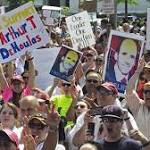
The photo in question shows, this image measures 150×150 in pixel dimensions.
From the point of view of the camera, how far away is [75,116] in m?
7.01

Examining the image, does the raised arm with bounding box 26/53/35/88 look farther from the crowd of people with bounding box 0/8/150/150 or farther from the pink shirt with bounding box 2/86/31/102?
the pink shirt with bounding box 2/86/31/102

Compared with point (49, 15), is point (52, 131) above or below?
above

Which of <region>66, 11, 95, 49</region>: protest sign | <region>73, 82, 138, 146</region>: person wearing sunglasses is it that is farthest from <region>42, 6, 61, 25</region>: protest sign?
<region>73, 82, 138, 146</region>: person wearing sunglasses

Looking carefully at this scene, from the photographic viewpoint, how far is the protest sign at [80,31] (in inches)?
475

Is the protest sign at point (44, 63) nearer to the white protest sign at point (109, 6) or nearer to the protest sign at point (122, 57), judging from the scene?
the protest sign at point (122, 57)

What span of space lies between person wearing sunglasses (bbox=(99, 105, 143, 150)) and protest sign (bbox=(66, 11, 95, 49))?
6.53 m

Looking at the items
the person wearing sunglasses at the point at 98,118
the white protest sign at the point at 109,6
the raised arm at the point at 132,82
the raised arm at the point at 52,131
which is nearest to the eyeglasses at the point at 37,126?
the raised arm at the point at 52,131

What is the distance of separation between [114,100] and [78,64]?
2457mm

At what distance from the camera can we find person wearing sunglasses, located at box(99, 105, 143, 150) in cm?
520

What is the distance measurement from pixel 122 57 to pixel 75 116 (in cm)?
134

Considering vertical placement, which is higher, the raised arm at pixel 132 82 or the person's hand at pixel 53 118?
the person's hand at pixel 53 118

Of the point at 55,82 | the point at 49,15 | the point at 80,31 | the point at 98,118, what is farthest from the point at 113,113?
the point at 49,15

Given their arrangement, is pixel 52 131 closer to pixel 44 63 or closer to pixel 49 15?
pixel 44 63

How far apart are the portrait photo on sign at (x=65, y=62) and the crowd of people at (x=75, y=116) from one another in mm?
143
